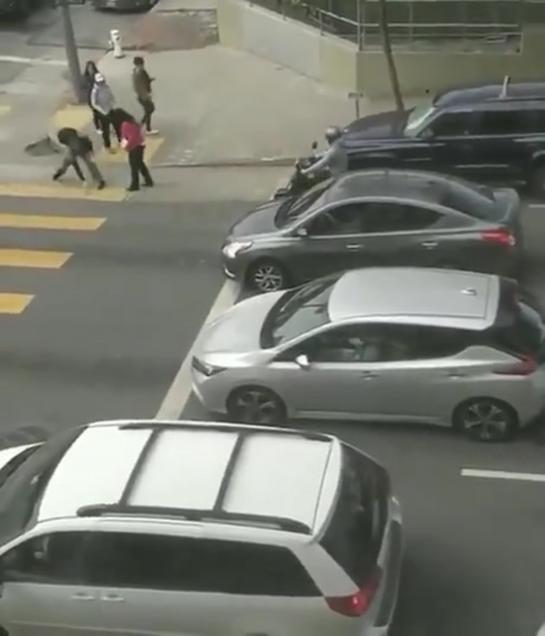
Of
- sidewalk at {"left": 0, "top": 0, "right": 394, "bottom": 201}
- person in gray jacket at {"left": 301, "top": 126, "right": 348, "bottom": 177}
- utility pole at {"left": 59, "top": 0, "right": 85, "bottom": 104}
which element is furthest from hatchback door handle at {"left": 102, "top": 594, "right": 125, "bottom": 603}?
utility pole at {"left": 59, "top": 0, "right": 85, "bottom": 104}

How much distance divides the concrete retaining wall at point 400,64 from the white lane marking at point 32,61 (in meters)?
4.98

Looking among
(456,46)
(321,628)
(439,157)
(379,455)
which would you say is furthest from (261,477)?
(456,46)

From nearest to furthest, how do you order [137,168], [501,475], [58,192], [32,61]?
[501,475] < [137,168] < [58,192] < [32,61]

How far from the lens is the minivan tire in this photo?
15797 millimetres

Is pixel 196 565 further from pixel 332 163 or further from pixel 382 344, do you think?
pixel 332 163

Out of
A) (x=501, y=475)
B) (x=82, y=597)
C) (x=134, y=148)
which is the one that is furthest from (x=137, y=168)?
(x=82, y=597)

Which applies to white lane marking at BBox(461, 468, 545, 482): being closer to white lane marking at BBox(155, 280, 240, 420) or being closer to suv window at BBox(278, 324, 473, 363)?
suv window at BBox(278, 324, 473, 363)

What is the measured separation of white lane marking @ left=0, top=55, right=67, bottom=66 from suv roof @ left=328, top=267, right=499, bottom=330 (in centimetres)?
1515

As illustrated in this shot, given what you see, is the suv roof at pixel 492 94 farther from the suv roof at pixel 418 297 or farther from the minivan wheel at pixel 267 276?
the suv roof at pixel 418 297

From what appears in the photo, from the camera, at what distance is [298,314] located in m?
12.9

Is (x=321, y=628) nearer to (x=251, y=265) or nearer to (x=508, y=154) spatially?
(x=251, y=265)

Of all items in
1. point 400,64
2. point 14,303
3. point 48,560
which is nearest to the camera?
point 48,560

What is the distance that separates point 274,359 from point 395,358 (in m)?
1.20

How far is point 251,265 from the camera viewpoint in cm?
1587
